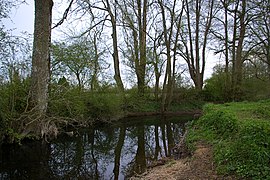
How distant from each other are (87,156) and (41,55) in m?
4.25

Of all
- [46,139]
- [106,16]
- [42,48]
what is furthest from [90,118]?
[106,16]

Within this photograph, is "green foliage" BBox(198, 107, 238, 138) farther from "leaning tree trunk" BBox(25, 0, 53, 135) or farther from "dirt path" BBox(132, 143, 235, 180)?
"leaning tree trunk" BBox(25, 0, 53, 135)

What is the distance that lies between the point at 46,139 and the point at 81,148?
1.40m

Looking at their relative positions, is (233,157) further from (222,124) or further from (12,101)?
(12,101)

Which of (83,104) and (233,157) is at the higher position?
(83,104)

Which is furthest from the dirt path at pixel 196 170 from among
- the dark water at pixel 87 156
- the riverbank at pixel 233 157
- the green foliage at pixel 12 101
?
the green foliage at pixel 12 101

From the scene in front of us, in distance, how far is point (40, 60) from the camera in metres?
10.1

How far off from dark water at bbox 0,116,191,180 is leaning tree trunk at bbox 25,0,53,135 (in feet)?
4.11

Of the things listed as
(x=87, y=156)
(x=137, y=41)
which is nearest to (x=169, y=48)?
(x=137, y=41)

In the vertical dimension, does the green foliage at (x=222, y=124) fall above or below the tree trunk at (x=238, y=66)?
below

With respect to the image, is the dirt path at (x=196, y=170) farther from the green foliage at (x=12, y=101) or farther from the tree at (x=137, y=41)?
the tree at (x=137, y=41)

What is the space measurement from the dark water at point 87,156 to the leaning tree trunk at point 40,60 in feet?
4.11

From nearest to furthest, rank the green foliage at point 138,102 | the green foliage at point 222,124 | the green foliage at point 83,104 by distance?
the green foliage at point 222,124, the green foliage at point 83,104, the green foliage at point 138,102

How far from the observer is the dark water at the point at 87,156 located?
22.5ft
